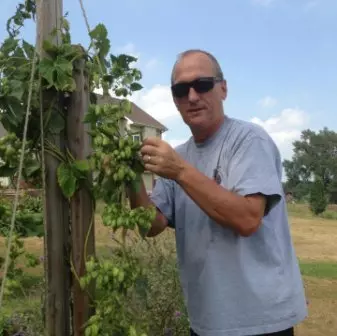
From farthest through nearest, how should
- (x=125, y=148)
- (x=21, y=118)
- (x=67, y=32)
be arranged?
(x=67, y=32)
(x=21, y=118)
(x=125, y=148)

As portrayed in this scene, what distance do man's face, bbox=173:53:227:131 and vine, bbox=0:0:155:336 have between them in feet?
1.08

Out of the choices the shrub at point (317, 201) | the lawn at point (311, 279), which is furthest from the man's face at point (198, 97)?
the shrub at point (317, 201)

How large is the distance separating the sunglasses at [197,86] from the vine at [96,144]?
309mm

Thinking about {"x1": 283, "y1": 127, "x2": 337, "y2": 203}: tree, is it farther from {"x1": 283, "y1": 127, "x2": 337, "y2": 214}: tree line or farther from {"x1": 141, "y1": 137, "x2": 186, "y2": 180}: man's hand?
{"x1": 141, "y1": 137, "x2": 186, "y2": 180}: man's hand

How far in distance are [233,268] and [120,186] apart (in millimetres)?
628

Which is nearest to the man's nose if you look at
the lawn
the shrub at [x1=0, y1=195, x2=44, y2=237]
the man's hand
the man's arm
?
the man's arm

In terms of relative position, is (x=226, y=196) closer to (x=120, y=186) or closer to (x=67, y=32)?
(x=120, y=186)

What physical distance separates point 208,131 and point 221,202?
1.55ft

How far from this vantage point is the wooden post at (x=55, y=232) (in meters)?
2.08

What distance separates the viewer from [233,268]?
86.0 inches

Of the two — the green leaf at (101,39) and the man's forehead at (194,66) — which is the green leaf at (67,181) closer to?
the green leaf at (101,39)

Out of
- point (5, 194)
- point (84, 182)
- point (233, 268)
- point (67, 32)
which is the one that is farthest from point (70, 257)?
point (67, 32)

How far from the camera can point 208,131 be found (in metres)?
2.37

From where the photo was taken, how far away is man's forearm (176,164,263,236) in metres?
1.99
